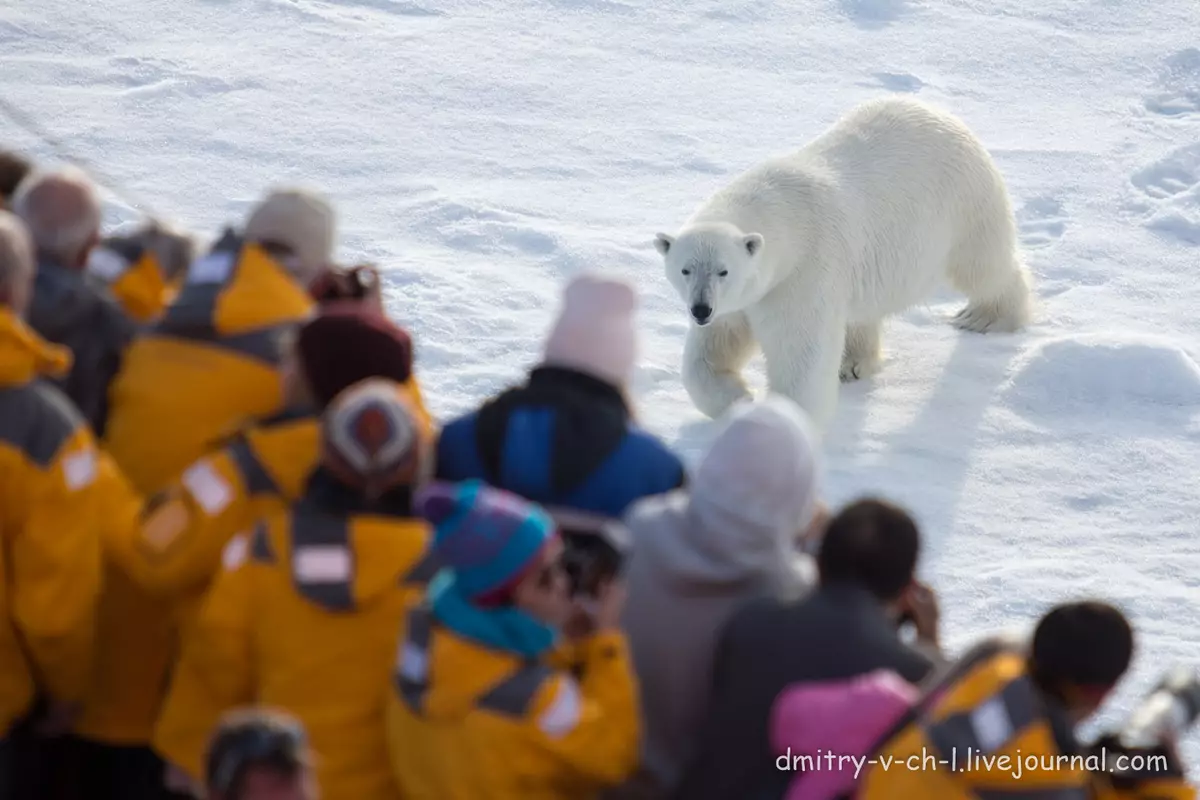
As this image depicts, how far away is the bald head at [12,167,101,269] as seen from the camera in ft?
9.58

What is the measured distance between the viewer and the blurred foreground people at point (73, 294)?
2.91 metres

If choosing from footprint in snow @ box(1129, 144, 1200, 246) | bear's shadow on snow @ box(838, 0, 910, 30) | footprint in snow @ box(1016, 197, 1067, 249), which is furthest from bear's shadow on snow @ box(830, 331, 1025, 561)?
bear's shadow on snow @ box(838, 0, 910, 30)

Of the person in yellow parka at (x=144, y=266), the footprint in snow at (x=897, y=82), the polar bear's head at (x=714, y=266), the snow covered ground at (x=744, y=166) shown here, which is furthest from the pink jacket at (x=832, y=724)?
the footprint in snow at (x=897, y=82)

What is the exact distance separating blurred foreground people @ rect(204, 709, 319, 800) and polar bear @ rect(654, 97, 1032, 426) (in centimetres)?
357

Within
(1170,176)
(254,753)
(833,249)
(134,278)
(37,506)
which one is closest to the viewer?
(254,753)

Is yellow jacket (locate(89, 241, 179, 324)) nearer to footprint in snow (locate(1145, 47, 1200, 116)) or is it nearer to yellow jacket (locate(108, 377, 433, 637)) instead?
yellow jacket (locate(108, 377, 433, 637))

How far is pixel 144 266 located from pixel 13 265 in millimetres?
654

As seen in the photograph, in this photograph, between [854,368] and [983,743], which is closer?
[983,743]

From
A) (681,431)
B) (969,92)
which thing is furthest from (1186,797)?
(969,92)

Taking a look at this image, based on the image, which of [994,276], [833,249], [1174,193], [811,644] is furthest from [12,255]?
[1174,193]

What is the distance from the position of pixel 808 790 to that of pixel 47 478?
45.5 inches

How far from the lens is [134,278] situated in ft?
10.4

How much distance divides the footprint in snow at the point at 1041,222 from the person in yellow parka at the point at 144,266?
15.5ft

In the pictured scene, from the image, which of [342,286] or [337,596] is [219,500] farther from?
[342,286]
